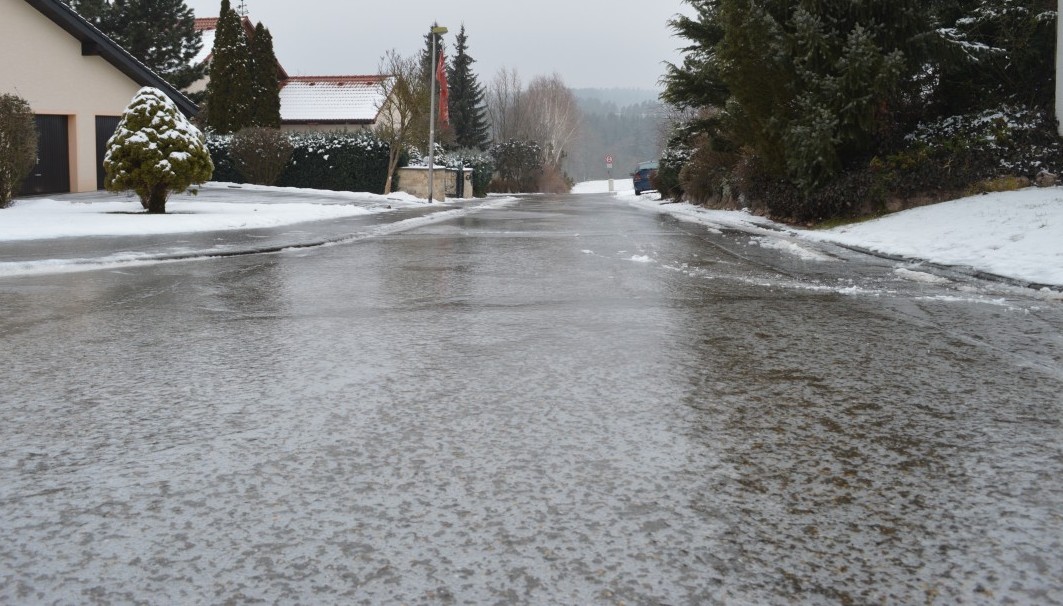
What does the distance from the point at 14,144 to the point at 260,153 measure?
48.3 feet

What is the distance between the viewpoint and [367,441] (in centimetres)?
425

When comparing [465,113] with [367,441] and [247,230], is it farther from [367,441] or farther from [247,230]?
[367,441]

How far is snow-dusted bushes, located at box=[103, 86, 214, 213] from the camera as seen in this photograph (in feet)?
67.1

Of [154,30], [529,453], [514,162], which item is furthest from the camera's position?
[514,162]

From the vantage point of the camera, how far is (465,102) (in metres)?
73.6

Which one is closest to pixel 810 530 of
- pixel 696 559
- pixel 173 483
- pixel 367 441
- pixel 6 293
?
pixel 696 559

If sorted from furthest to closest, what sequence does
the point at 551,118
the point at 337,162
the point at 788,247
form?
the point at 551,118, the point at 337,162, the point at 788,247

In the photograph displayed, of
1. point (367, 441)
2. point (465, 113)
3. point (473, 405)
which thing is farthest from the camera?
point (465, 113)

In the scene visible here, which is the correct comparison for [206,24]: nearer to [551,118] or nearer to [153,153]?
[153,153]

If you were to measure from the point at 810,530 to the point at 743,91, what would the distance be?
61.6 ft

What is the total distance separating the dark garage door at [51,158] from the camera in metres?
28.9

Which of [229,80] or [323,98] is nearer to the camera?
[229,80]

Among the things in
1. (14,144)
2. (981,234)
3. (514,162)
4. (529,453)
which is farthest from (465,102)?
(529,453)

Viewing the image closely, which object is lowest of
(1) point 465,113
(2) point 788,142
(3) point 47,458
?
(3) point 47,458
